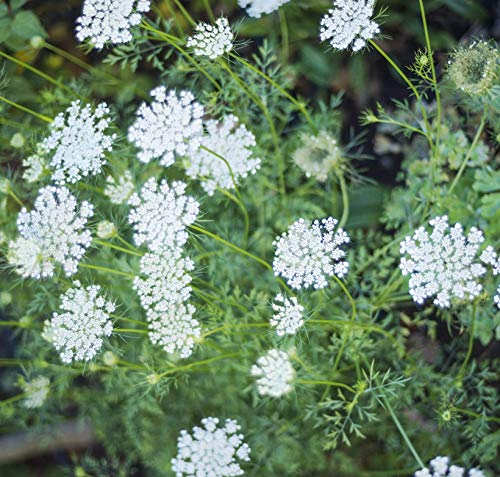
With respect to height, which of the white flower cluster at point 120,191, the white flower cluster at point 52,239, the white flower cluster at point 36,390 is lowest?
the white flower cluster at point 36,390

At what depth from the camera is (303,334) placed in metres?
2.95

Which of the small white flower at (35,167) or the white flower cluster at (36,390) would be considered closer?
the small white flower at (35,167)

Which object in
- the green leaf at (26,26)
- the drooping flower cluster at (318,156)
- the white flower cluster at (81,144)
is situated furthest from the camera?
the green leaf at (26,26)

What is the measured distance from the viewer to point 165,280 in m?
2.41

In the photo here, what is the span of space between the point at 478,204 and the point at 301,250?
1.08 m

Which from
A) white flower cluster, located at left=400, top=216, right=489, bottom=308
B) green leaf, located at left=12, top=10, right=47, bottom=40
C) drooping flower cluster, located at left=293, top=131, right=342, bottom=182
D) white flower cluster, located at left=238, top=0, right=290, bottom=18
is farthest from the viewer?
green leaf, located at left=12, top=10, right=47, bottom=40

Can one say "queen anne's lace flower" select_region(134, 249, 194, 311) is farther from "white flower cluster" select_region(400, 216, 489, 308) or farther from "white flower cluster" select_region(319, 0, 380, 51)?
"white flower cluster" select_region(319, 0, 380, 51)

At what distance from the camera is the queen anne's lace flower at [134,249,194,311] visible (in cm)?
239

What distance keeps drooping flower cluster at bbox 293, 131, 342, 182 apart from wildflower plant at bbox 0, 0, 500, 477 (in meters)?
0.01

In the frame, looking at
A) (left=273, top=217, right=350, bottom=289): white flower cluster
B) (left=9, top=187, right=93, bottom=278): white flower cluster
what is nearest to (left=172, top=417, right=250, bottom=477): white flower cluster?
(left=273, top=217, right=350, bottom=289): white flower cluster

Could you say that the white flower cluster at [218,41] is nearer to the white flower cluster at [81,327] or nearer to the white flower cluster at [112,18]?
the white flower cluster at [112,18]

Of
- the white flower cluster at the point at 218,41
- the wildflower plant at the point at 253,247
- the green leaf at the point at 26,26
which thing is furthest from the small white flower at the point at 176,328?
the green leaf at the point at 26,26

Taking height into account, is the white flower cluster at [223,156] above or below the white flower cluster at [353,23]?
above

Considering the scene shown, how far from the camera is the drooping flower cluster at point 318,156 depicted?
3.01m
